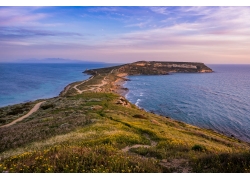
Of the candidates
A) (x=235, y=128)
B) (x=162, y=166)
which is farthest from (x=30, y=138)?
(x=235, y=128)

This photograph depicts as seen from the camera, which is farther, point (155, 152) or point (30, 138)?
point (30, 138)

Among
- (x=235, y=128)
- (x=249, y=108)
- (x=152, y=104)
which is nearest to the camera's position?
(x=235, y=128)

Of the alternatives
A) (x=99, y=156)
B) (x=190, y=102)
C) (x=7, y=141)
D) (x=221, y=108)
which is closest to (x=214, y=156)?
(x=99, y=156)

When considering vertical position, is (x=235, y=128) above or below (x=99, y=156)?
below

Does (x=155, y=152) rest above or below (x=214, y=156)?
below

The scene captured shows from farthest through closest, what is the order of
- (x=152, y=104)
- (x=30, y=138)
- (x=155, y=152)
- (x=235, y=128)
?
(x=152, y=104) → (x=235, y=128) → (x=30, y=138) → (x=155, y=152)
